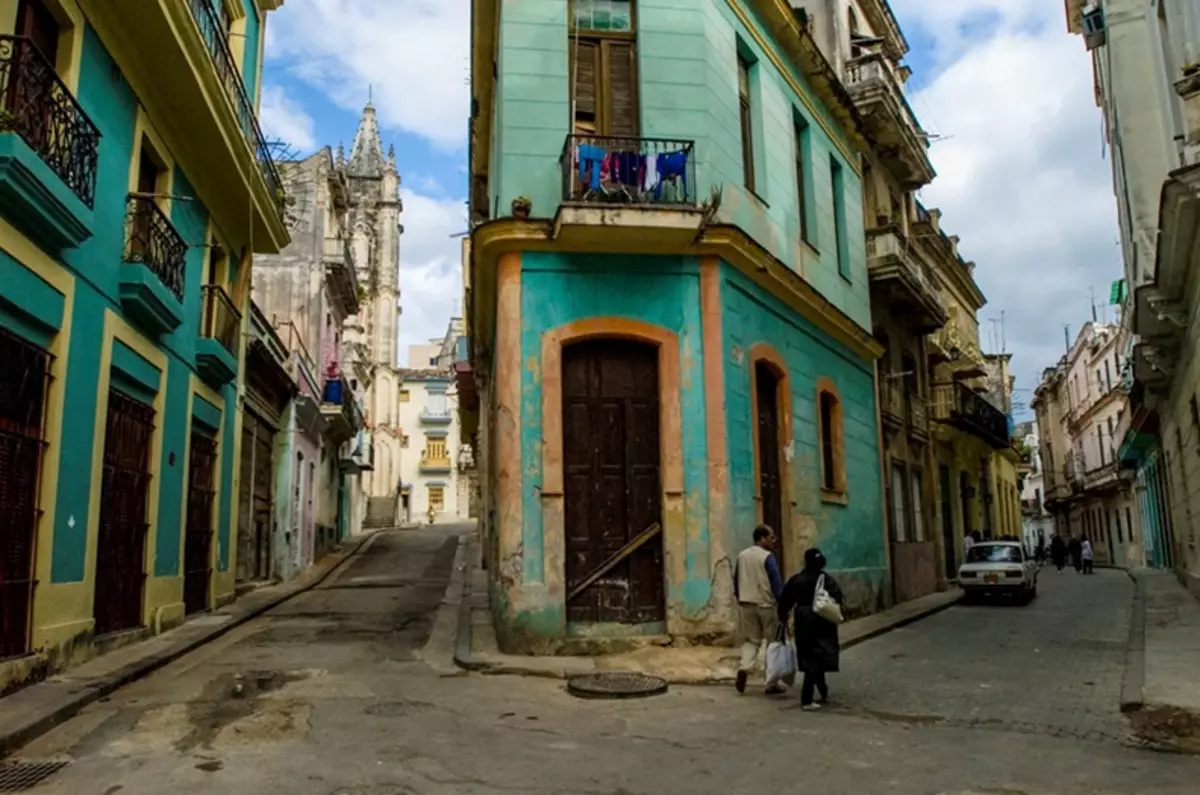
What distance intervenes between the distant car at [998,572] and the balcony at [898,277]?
5.58 metres

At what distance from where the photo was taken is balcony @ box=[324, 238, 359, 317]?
91.2ft

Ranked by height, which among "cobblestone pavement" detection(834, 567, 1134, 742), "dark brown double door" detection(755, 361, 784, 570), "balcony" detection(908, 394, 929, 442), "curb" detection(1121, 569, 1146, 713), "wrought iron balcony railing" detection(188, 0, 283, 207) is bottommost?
"cobblestone pavement" detection(834, 567, 1134, 742)

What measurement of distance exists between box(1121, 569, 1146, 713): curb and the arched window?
4.46 m

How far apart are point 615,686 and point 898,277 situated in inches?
501

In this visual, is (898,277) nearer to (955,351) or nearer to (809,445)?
(809,445)

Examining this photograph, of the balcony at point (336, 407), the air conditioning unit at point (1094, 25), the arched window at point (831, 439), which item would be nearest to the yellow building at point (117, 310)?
the arched window at point (831, 439)

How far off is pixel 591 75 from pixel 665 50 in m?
1.03

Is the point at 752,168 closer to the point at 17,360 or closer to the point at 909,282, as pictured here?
the point at 909,282

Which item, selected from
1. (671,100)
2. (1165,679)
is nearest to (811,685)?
(1165,679)

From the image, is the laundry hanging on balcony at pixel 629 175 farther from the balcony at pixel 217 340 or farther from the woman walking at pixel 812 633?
the balcony at pixel 217 340

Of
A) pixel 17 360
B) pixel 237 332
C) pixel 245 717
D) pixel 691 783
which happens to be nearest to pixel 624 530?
pixel 245 717

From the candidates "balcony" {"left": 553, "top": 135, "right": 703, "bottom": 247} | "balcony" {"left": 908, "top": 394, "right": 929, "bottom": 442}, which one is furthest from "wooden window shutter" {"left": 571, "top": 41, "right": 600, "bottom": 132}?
"balcony" {"left": 908, "top": 394, "right": 929, "bottom": 442}

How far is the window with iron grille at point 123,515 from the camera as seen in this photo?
1035cm

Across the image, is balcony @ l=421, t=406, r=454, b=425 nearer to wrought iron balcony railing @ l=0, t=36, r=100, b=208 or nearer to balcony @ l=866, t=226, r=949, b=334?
balcony @ l=866, t=226, r=949, b=334
